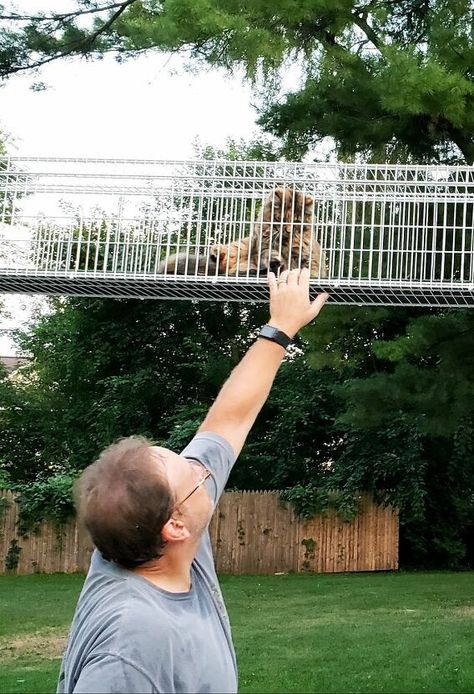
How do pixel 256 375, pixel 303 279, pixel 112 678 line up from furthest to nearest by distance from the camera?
1. pixel 303 279
2. pixel 256 375
3. pixel 112 678

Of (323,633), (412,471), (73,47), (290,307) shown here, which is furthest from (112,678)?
(412,471)

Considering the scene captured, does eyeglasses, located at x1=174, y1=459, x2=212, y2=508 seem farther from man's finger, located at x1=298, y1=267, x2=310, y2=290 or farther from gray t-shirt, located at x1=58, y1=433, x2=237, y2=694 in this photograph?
man's finger, located at x1=298, y1=267, x2=310, y2=290

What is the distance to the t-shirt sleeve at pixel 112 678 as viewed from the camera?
123 cm

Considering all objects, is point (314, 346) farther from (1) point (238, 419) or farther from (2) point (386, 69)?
(1) point (238, 419)

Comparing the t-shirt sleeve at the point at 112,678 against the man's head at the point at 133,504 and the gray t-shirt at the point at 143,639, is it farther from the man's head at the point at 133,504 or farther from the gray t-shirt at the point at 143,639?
the man's head at the point at 133,504

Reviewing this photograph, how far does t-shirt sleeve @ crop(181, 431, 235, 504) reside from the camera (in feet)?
5.59

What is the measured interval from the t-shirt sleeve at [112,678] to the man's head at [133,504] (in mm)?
176

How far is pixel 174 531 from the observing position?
141 cm

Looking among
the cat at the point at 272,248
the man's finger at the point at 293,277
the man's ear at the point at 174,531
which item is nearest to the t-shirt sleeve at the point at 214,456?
the man's ear at the point at 174,531

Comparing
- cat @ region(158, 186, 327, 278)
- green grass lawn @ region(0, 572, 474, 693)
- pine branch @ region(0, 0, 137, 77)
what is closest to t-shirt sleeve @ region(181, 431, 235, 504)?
cat @ region(158, 186, 327, 278)

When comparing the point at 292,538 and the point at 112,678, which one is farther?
the point at 292,538

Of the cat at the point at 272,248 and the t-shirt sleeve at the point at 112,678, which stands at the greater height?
the cat at the point at 272,248

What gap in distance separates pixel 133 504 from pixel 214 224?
172 inches

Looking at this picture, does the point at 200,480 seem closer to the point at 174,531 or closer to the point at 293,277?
the point at 174,531
